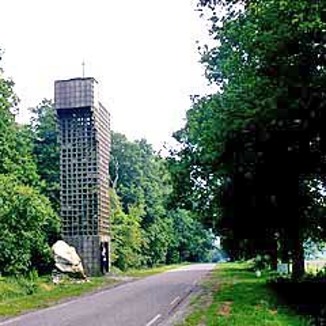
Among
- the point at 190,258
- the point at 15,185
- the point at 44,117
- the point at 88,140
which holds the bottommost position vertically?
the point at 190,258

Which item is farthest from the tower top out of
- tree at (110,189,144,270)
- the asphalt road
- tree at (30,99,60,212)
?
the asphalt road

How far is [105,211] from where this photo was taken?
145 feet

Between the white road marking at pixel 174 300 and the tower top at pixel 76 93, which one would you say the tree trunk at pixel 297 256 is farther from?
the tower top at pixel 76 93

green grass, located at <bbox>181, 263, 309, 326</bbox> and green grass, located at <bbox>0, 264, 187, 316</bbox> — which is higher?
green grass, located at <bbox>181, 263, 309, 326</bbox>

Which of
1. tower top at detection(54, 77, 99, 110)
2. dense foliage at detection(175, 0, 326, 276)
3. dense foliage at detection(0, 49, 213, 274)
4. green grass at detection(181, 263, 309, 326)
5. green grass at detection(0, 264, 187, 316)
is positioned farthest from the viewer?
tower top at detection(54, 77, 99, 110)

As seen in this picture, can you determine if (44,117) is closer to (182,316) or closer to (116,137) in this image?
(116,137)

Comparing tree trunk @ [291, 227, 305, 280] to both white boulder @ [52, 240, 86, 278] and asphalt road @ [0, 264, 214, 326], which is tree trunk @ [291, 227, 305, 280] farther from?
white boulder @ [52, 240, 86, 278]

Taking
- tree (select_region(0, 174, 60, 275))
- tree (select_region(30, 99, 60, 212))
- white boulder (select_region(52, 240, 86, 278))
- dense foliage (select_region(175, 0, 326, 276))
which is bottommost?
white boulder (select_region(52, 240, 86, 278))

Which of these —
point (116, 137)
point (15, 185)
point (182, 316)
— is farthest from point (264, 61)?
point (116, 137)

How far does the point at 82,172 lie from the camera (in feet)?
139

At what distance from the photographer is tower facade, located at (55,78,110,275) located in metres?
41.3

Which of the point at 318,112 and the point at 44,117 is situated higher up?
the point at 44,117

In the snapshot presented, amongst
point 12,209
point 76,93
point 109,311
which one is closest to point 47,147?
point 76,93

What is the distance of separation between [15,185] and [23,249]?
3.83 m
